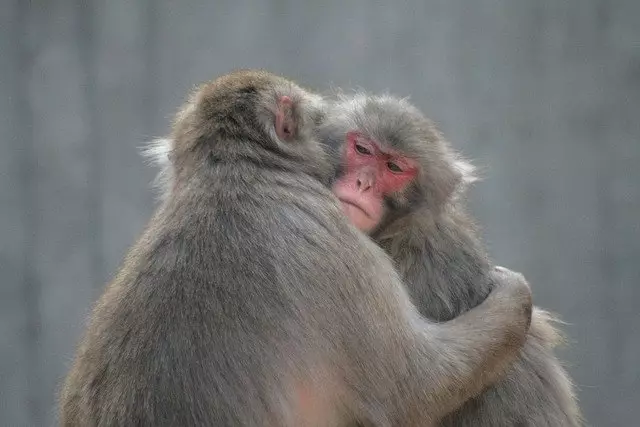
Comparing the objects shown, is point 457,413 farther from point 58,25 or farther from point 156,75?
point 58,25

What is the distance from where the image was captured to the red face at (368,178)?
12.8 feet

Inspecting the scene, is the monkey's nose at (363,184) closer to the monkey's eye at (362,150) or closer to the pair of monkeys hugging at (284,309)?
the pair of monkeys hugging at (284,309)

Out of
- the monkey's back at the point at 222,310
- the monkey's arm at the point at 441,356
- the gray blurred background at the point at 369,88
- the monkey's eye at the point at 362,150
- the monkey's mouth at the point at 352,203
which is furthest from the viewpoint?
the gray blurred background at the point at 369,88

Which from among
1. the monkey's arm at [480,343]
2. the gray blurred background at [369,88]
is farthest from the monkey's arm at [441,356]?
the gray blurred background at [369,88]

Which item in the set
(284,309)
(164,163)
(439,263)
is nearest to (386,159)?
(439,263)

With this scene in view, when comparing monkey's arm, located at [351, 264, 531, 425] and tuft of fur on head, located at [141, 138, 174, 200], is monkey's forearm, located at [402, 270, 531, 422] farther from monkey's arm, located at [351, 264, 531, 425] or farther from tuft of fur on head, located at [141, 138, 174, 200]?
tuft of fur on head, located at [141, 138, 174, 200]

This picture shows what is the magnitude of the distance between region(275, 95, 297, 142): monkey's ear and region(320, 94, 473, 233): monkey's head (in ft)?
1.02

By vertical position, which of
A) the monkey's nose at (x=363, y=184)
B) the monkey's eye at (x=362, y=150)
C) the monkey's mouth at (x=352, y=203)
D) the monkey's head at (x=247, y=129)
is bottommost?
the monkey's mouth at (x=352, y=203)

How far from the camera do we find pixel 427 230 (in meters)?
4.10

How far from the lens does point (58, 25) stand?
675 centimetres

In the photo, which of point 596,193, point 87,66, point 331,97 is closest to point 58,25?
point 87,66

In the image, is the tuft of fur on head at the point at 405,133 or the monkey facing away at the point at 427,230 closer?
the monkey facing away at the point at 427,230

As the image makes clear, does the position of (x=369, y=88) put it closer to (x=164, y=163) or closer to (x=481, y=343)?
(x=164, y=163)

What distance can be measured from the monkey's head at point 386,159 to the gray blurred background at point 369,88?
8.18ft
